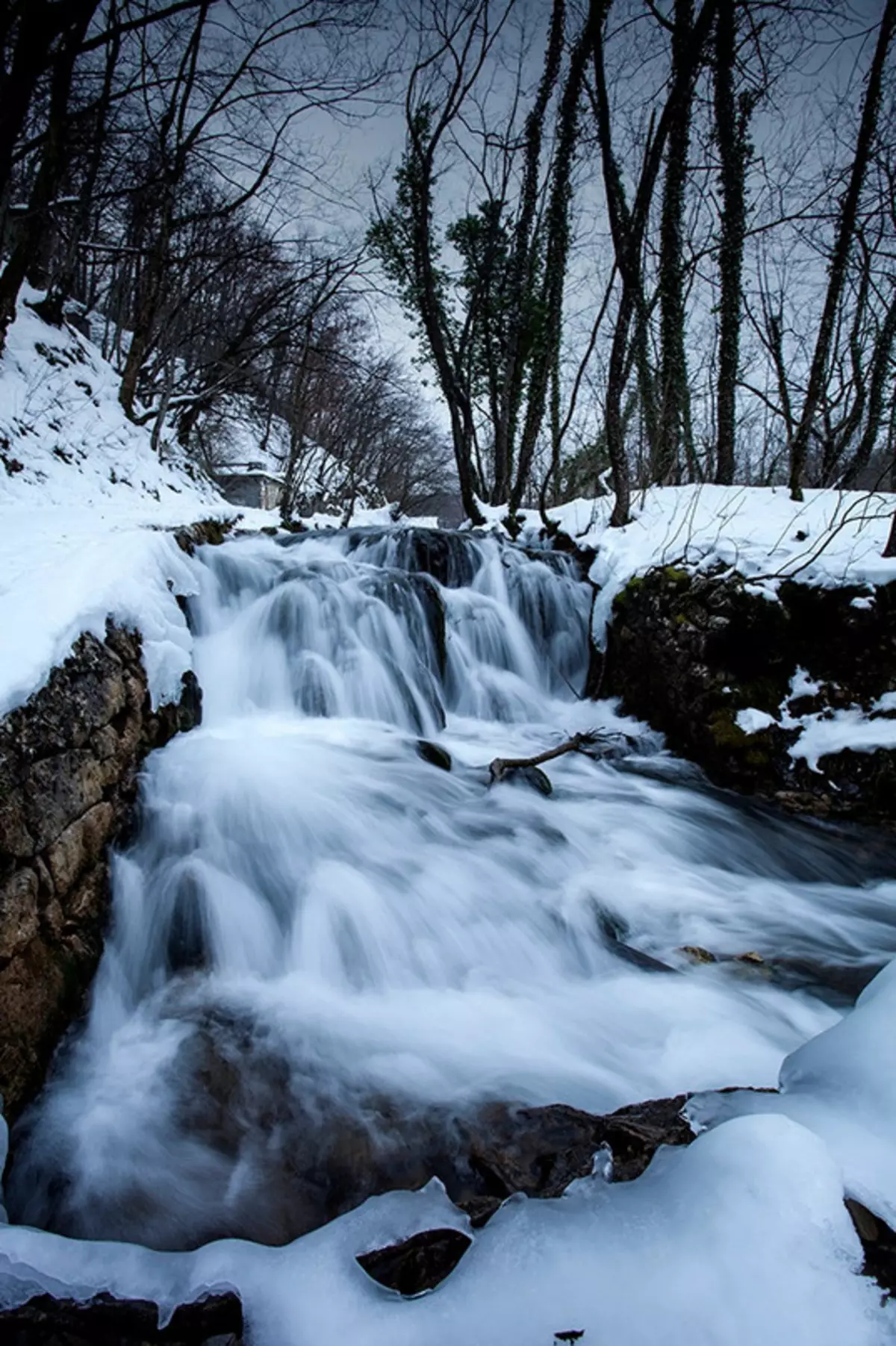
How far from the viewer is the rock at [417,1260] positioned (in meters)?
1.12

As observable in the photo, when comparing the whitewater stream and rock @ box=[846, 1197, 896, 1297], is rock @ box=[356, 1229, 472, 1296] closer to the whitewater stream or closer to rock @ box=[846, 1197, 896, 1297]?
the whitewater stream

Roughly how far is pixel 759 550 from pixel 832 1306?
16.7 feet

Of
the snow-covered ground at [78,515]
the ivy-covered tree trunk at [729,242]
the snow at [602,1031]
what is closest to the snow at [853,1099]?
the snow at [602,1031]

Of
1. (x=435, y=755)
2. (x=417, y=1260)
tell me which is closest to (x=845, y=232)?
(x=435, y=755)

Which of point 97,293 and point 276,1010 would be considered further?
point 97,293

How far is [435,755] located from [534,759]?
74 cm

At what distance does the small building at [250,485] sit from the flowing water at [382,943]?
18494 millimetres

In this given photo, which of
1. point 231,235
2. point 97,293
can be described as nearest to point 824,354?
point 231,235

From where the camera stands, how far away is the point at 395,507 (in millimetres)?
25062

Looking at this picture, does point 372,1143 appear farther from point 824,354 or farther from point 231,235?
point 231,235

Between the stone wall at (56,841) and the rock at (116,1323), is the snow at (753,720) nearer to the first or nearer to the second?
the stone wall at (56,841)

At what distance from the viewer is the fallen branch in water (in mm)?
4109

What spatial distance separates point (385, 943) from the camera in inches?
106

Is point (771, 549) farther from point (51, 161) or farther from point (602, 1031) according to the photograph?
point (51, 161)
